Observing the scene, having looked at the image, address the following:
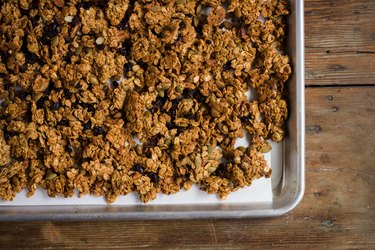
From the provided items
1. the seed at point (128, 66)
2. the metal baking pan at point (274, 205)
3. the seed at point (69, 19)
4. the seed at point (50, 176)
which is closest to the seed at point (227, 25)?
the metal baking pan at point (274, 205)

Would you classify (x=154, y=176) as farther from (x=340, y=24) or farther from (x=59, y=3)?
(x=340, y=24)

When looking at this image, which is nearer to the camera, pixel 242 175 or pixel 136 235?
pixel 242 175

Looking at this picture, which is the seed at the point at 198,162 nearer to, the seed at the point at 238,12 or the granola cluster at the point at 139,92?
the granola cluster at the point at 139,92

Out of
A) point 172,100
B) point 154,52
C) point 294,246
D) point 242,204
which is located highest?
point 154,52

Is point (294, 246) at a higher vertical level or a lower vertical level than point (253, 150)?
lower

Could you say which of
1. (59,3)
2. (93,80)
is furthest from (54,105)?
(59,3)

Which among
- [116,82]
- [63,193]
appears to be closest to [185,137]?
[116,82]

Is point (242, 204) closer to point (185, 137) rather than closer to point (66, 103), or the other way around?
point (185, 137)

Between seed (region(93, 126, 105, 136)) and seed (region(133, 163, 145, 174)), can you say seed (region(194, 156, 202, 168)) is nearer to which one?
seed (region(133, 163, 145, 174))
